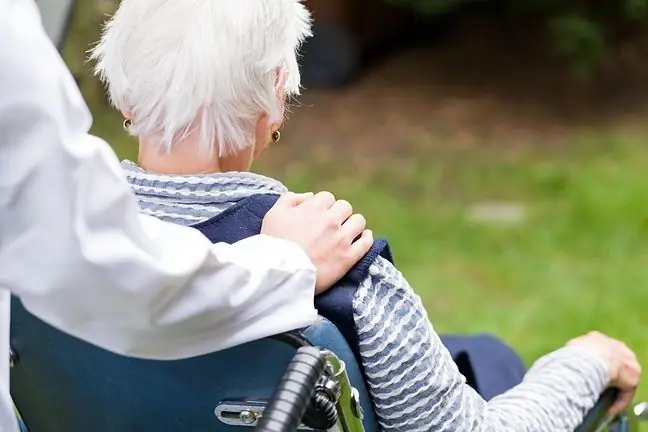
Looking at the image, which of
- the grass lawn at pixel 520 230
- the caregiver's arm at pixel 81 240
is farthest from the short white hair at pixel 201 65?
the grass lawn at pixel 520 230

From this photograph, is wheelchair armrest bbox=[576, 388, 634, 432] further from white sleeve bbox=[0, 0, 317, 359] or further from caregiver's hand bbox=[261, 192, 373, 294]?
white sleeve bbox=[0, 0, 317, 359]

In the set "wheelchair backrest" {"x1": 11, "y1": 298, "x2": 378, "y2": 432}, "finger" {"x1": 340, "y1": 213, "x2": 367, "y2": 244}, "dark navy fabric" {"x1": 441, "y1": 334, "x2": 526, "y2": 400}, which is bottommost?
"dark navy fabric" {"x1": 441, "y1": 334, "x2": 526, "y2": 400}

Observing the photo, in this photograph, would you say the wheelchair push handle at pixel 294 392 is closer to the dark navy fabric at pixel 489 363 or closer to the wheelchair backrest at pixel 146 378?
the wheelchair backrest at pixel 146 378

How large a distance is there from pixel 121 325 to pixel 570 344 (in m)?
1.04

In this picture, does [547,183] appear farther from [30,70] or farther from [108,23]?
[30,70]

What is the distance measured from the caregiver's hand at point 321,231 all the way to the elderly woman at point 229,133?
30 millimetres

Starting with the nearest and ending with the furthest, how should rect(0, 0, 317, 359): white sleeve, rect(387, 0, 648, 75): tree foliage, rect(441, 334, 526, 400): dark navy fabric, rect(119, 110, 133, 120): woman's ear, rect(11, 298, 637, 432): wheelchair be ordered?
rect(0, 0, 317, 359): white sleeve, rect(11, 298, 637, 432): wheelchair, rect(119, 110, 133, 120): woman's ear, rect(441, 334, 526, 400): dark navy fabric, rect(387, 0, 648, 75): tree foliage

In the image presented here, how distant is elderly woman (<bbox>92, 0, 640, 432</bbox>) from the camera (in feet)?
4.60

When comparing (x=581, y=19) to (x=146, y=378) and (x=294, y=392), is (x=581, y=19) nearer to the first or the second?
(x=146, y=378)

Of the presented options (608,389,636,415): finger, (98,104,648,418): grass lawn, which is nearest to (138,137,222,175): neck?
(608,389,636,415): finger

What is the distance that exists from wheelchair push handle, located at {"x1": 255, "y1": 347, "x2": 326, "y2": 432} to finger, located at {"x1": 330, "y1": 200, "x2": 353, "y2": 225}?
236mm

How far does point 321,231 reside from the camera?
1.36 m

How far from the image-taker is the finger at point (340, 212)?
139 centimetres

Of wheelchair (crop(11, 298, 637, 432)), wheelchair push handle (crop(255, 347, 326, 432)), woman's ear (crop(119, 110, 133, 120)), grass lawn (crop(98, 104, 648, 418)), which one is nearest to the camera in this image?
wheelchair push handle (crop(255, 347, 326, 432))
